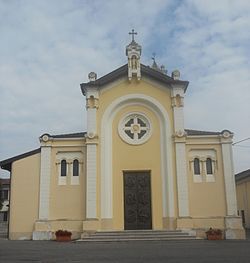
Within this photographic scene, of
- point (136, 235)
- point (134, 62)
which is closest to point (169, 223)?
point (136, 235)

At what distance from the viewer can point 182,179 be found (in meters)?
23.0

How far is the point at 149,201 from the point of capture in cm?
2356

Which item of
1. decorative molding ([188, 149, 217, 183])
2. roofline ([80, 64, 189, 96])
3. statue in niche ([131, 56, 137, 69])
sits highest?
statue in niche ([131, 56, 137, 69])

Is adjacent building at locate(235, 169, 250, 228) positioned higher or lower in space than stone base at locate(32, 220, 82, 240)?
higher

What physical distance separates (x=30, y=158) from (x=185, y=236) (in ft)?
32.7

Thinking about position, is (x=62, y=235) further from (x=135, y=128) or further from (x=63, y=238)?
(x=135, y=128)

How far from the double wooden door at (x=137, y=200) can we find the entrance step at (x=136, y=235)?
1.39 metres

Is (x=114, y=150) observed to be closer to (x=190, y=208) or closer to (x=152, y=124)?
(x=152, y=124)

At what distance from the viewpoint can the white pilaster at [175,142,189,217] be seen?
22625mm

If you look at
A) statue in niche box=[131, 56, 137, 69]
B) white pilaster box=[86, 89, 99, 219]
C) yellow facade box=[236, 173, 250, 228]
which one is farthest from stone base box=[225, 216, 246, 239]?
yellow facade box=[236, 173, 250, 228]

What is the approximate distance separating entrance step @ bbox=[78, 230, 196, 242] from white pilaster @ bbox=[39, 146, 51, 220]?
2.96 metres

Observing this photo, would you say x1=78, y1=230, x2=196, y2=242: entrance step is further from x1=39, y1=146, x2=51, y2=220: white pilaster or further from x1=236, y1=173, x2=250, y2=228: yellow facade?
x1=236, y1=173, x2=250, y2=228: yellow facade

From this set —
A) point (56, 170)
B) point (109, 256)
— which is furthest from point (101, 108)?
point (109, 256)

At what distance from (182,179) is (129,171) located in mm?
3135
